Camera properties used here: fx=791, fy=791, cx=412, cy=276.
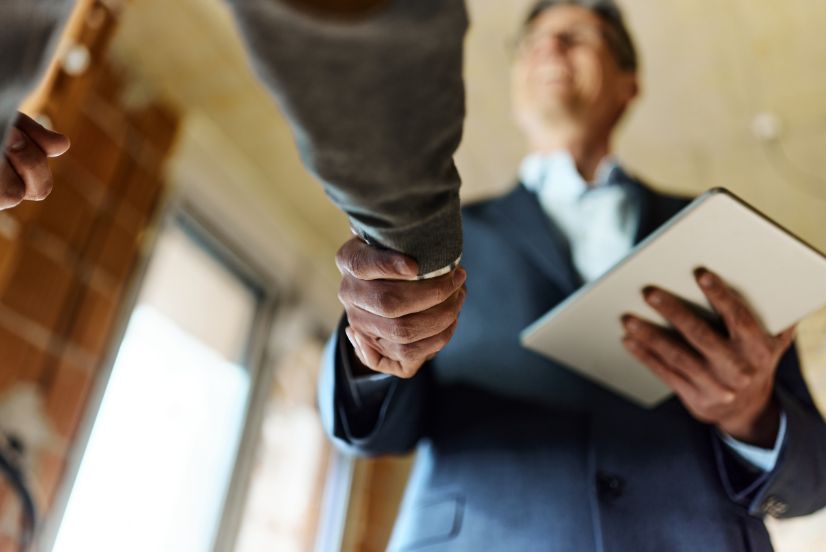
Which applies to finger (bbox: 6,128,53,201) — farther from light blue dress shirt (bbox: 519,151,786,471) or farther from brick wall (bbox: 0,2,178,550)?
brick wall (bbox: 0,2,178,550)

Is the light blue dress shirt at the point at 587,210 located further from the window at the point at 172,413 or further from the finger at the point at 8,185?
the window at the point at 172,413

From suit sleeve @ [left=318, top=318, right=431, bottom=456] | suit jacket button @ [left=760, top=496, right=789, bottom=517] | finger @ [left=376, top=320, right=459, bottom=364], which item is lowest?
suit sleeve @ [left=318, top=318, right=431, bottom=456]

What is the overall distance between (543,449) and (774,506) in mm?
227

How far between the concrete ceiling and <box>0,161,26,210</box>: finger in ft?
4.41

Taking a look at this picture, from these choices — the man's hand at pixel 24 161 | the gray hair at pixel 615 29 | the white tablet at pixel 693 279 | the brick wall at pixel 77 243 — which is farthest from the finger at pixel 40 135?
the gray hair at pixel 615 29

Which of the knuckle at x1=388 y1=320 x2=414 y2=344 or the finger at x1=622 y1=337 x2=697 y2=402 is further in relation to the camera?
the finger at x1=622 y1=337 x2=697 y2=402

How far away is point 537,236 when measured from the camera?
0.96m

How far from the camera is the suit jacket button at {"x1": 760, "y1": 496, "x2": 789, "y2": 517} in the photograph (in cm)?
76

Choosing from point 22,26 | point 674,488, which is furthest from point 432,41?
point 674,488

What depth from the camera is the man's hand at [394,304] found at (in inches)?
19.1

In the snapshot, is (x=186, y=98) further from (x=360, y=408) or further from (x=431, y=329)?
(x=431, y=329)

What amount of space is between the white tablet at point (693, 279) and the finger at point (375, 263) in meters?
0.31

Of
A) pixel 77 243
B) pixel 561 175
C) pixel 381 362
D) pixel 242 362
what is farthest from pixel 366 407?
pixel 242 362

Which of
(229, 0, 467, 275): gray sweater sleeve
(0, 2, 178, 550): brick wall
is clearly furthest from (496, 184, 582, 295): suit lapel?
(0, 2, 178, 550): brick wall
